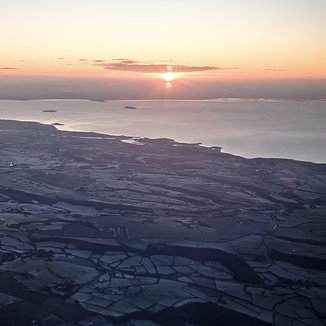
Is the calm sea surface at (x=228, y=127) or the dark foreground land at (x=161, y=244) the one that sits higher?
the dark foreground land at (x=161, y=244)

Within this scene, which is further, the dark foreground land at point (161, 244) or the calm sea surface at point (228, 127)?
the calm sea surface at point (228, 127)

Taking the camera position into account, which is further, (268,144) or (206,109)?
(206,109)

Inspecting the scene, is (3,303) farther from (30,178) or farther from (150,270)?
(30,178)

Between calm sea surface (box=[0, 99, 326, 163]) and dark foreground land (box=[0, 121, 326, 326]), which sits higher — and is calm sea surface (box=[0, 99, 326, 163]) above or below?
below

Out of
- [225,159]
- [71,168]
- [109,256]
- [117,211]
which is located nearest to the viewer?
[109,256]

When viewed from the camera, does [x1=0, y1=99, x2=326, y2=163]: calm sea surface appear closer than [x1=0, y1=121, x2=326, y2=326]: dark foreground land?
No

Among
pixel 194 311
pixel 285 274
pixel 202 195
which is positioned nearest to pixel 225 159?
pixel 202 195

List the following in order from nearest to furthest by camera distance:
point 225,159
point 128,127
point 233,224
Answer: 1. point 233,224
2. point 225,159
3. point 128,127

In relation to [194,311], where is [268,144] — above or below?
below
